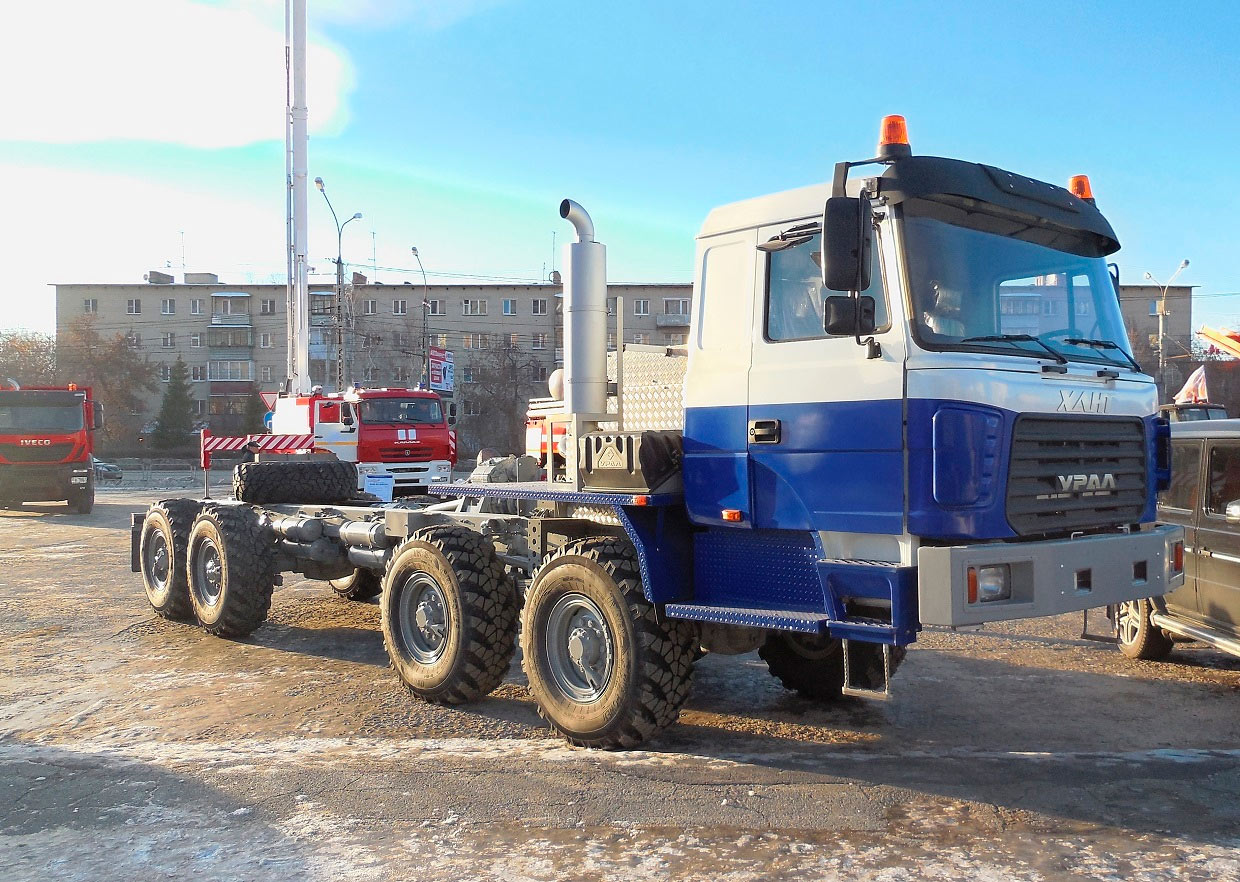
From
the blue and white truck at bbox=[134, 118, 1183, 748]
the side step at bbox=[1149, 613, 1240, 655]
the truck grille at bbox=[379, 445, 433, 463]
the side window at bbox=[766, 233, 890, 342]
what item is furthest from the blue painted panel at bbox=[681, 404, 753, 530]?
the truck grille at bbox=[379, 445, 433, 463]

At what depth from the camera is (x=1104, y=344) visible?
5527mm

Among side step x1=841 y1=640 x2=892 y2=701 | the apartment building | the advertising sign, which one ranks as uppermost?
the apartment building


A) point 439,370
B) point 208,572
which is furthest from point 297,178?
point 439,370

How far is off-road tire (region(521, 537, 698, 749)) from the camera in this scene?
5516 millimetres

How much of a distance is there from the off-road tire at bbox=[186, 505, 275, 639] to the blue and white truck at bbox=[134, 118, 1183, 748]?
9.65 ft

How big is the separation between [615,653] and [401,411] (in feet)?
55.0

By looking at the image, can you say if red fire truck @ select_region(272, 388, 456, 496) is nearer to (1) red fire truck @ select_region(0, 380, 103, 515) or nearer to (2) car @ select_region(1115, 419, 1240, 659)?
(1) red fire truck @ select_region(0, 380, 103, 515)

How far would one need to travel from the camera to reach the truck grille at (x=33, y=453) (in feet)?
75.5

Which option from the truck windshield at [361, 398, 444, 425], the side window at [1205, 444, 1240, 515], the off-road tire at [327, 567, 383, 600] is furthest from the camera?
the truck windshield at [361, 398, 444, 425]

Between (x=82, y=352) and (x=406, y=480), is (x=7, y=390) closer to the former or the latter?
(x=406, y=480)

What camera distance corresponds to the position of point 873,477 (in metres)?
4.86

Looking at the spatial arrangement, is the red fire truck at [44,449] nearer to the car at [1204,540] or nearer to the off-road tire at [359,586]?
the off-road tire at [359,586]

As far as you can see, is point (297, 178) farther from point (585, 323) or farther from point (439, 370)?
point (439, 370)

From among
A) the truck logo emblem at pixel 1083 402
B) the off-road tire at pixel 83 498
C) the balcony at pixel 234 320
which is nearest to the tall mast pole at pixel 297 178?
the off-road tire at pixel 83 498
